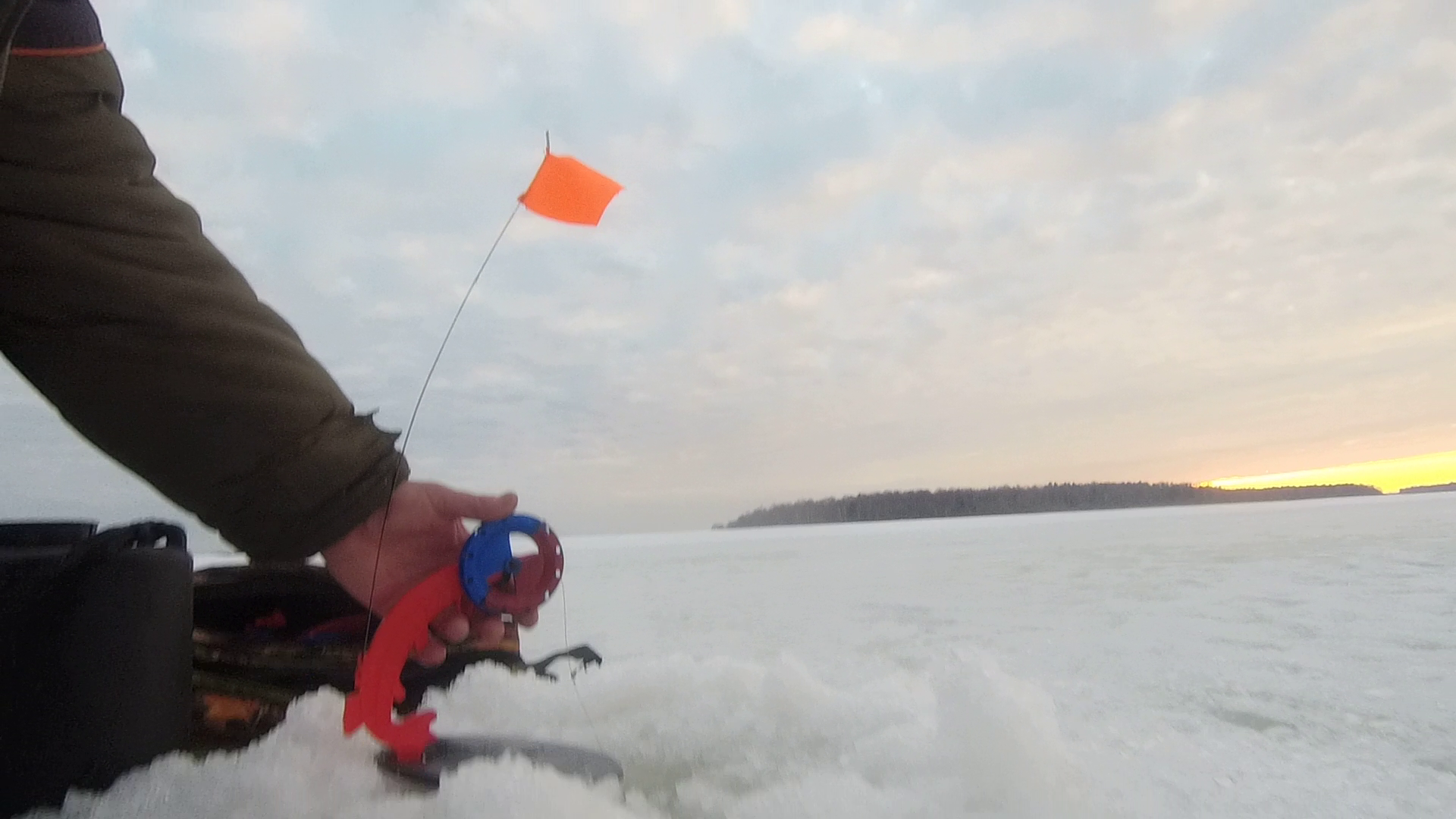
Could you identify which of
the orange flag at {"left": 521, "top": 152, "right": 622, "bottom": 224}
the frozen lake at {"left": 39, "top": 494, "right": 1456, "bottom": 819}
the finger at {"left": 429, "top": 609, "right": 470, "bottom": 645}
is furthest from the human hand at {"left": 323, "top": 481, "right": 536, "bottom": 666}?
the orange flag at {"left": 521, "top": 152, "right": 622, "bottom": 224}

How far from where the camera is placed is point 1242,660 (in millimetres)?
1362

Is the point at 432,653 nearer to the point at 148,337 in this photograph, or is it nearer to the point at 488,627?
the point at 488,627

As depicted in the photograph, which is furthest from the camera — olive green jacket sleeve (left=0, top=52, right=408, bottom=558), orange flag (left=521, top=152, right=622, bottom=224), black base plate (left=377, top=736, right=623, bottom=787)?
orange flag (left=521, top=152, right=622, bottom=224)

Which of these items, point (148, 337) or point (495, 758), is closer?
point (148, 337)

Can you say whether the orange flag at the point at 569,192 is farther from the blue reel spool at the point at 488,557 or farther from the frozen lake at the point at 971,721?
the frozen lake at the point at 971,721

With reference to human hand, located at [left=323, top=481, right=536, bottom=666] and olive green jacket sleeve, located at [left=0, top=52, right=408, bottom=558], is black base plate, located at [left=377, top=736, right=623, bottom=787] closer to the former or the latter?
human hand, located at [left=323, top=481, right=536, bottom=666]

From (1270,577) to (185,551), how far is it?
2722 mm

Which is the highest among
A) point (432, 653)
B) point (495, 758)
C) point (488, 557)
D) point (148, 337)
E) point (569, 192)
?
point (569, 192)

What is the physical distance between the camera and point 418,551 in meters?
0.89

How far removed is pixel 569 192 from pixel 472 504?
0.37 meters

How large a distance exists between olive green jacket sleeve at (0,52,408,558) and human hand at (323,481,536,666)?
0.07 metres

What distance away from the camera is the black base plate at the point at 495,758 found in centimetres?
79

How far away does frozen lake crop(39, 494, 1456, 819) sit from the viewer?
2.33 feet

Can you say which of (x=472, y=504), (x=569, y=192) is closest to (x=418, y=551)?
(x=472, y=504)
